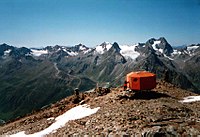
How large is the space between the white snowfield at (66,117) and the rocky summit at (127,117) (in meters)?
0.31

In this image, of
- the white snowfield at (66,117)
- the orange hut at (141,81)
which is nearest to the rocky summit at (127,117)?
the white snowfield at (66,117)

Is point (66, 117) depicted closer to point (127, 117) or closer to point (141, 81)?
point (127, 117)

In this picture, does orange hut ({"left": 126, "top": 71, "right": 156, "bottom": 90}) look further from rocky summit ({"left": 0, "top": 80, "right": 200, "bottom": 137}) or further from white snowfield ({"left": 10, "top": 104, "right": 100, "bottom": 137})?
white snowfield ({"left": 10, "top": 104, "right": 100, "bottom": 137})

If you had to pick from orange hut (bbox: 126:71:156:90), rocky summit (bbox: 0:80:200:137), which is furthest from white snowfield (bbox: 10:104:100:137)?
orange hut (bbox: 126:71:156:90)

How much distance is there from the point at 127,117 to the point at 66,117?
33.9 ft

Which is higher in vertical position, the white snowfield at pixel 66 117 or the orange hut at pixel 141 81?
the orange hut at pixel 141 81

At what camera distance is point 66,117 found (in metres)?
33.8

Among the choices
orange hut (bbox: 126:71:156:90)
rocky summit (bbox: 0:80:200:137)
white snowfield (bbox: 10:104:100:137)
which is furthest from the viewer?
orange hut (bbox: 126:71:156:90)

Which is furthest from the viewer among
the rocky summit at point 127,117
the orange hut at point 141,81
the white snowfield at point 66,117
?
the orange hut at point 141,81

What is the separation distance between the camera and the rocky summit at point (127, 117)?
2334 cm

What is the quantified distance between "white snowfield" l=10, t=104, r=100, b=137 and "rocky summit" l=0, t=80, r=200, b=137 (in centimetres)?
31

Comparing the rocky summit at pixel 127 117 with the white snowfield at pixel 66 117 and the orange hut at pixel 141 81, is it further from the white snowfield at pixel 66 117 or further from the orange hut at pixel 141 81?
the orange hut at pixel 141 81

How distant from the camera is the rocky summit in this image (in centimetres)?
2334

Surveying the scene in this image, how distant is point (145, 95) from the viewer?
36.1 m
